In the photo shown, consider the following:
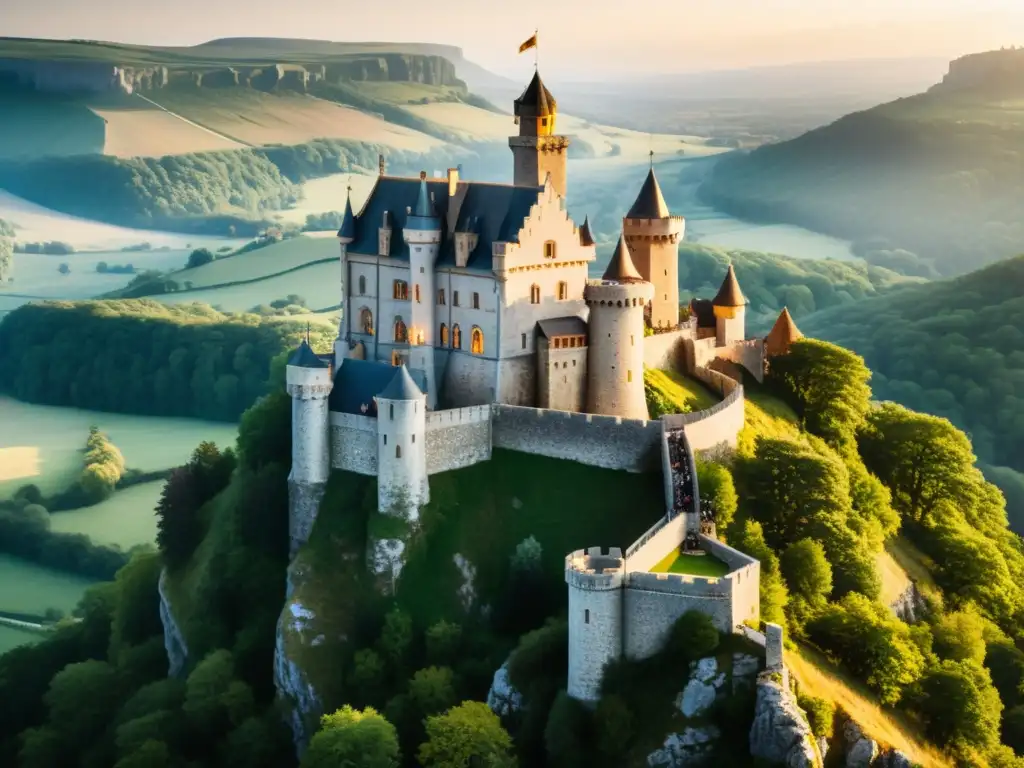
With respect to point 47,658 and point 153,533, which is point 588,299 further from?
point 153,533

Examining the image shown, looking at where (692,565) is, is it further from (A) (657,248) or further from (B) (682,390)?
(A) (657,248)

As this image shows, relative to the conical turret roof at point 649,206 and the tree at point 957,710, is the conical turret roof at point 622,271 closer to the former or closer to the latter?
the conical turret roof at point 649,206

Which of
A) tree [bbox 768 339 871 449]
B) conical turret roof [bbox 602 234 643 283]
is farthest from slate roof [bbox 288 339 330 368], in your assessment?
tree [bbox 768 339 871 449]

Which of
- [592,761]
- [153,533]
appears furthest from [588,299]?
[153,533]

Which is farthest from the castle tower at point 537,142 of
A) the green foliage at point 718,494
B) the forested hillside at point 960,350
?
the forested hillside at point 960,350

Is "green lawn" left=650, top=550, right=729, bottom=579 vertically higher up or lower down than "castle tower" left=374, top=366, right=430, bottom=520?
lower down

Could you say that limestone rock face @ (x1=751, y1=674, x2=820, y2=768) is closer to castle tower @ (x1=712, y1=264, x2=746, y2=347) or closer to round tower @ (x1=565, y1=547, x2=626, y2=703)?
round tower @ (x1=565, y1=547, x2=626, y2=703)
